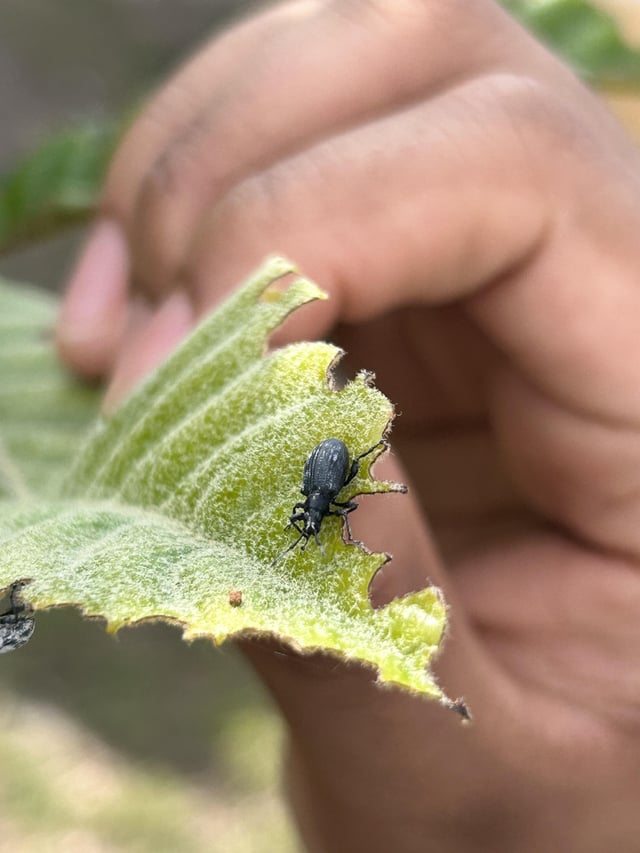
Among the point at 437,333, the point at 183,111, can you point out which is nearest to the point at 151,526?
the point at 437,333

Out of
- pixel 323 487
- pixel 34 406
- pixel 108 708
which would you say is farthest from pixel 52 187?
pixel 108 708

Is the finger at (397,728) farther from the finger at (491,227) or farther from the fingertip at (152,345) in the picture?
the fingertip at (152,345)

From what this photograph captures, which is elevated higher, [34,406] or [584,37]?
[584,37]

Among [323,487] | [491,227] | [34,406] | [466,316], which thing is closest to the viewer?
[323,487]

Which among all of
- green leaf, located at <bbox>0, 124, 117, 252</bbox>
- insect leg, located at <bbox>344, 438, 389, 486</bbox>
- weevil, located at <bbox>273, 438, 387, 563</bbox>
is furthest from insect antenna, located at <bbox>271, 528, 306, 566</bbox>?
green leaf, located at <bbox>0, 124, 117, 252</bbox>

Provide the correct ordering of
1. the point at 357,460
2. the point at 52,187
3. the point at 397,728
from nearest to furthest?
the point at 357,460
the point at 397,728
the point at 52,187

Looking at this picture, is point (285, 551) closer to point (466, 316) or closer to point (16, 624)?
point (16, 624)
